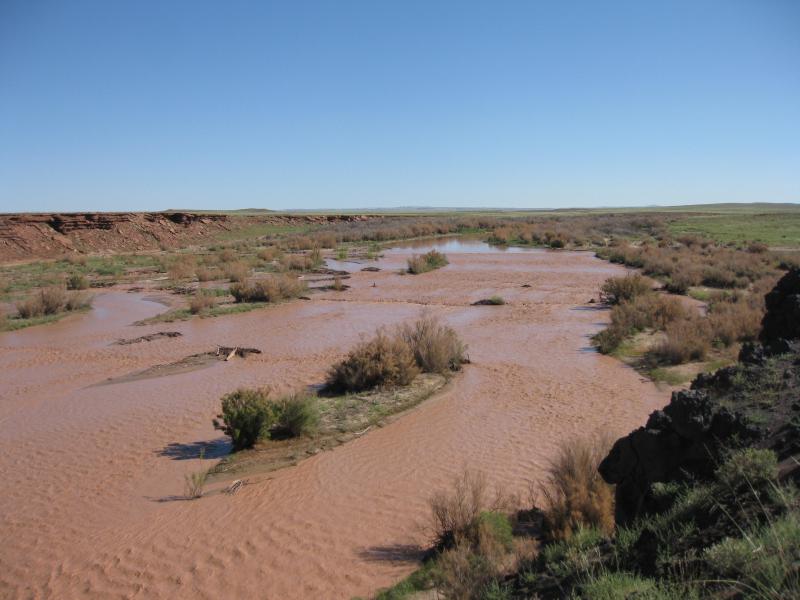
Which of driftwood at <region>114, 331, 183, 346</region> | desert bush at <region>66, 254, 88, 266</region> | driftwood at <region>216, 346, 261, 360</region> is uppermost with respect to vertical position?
desert bush at <region>66, 254, 88, 266</region>

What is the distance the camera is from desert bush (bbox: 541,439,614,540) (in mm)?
5445

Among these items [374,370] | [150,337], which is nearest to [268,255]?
[150,337]

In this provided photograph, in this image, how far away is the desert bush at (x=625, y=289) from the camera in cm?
2002

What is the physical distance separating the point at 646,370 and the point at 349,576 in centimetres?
901

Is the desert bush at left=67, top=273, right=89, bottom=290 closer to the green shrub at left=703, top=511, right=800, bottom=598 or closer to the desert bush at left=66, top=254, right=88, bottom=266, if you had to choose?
the desert bush at left=66, top=254, right=88, bottom=266

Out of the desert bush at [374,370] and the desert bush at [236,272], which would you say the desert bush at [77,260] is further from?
the desert bush at [374,370]

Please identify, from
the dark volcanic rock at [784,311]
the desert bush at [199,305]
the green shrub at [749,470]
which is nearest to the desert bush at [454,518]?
the green shrub at [749,470]

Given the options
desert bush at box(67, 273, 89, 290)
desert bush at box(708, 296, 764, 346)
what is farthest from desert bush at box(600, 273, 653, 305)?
desert bush at box(67, 273, 89, 290)

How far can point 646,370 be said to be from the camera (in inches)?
496

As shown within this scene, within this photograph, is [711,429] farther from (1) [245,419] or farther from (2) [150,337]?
(2) [150,337]

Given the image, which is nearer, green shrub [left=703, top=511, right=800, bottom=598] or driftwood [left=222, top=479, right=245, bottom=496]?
green shrub [left=703, top=511, right=800, bottom=598]

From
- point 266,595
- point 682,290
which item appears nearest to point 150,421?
point 266,595

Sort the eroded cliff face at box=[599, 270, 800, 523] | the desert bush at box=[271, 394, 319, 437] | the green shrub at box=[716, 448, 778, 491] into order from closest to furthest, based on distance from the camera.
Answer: the green shrub at box=[716, 448, 778, 491]
the eroded cliff face at box=[599, 270, 800, 523]
the desert bush at box=[271, 394, 319, 437]

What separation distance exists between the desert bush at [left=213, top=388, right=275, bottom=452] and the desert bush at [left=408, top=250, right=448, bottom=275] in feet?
72.9
